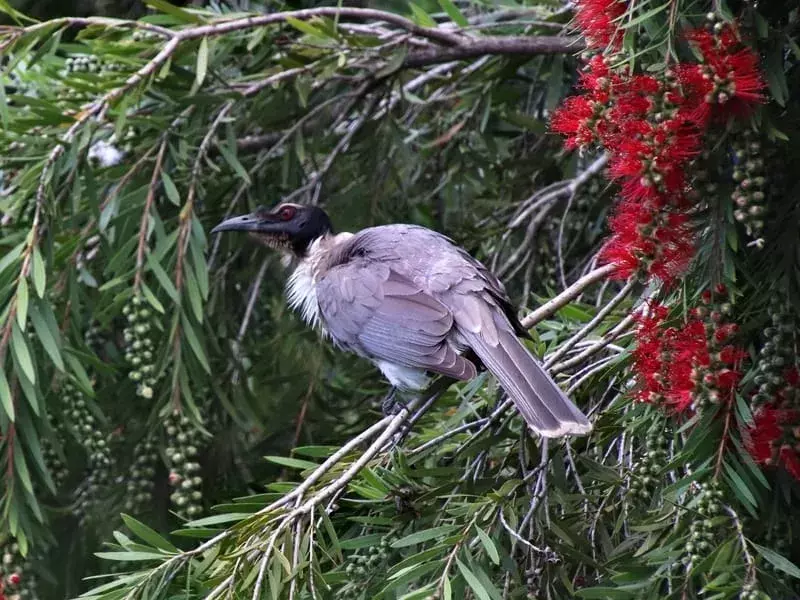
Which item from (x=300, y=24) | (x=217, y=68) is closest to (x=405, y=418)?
(x=300, y=24)

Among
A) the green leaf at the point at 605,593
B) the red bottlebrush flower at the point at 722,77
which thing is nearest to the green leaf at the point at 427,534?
the green leaf at the point at 605,593

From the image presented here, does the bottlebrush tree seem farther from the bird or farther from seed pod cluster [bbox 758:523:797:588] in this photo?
the bird

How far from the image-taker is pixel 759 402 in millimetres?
2482

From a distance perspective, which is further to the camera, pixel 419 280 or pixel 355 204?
pixel 355 204

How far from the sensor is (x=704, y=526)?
253 centimetres

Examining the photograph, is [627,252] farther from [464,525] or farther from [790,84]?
[464,525]

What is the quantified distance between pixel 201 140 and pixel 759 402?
2.55 metres

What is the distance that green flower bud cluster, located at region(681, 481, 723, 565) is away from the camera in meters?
2.52

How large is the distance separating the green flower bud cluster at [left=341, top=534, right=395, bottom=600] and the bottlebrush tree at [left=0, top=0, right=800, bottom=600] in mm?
10

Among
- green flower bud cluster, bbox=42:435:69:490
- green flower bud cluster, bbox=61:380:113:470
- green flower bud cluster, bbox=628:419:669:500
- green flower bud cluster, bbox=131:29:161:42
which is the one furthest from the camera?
green flower bud cluster, bbox=131:29:161:42

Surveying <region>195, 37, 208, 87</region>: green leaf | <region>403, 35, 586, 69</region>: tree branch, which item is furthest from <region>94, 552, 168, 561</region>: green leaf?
<region>403, 35, 586, 69</region>: tree branch

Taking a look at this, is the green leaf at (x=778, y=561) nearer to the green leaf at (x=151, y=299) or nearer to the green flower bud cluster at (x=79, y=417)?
the green leaf at (x=151, y=299)

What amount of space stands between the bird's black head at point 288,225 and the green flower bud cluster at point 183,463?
2.97 ft

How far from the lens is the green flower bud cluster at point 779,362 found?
96.7 inches
